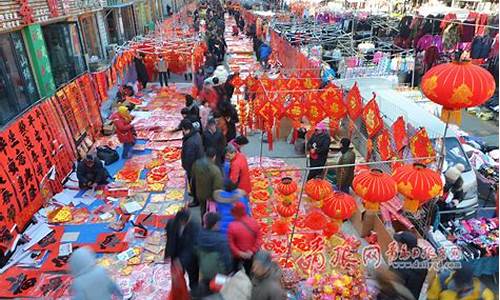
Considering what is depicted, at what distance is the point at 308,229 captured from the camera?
6965 millimetres

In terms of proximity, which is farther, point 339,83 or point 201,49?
point 201,49

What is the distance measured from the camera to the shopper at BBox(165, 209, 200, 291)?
15.3ft

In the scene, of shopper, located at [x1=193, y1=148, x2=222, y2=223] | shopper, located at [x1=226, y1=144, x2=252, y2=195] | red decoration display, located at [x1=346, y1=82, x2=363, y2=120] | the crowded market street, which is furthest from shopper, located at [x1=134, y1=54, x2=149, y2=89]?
shopper, located at [x1=226, y1=144, x2=252, y2=195]

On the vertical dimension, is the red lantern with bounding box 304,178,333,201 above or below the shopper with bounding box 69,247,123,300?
below

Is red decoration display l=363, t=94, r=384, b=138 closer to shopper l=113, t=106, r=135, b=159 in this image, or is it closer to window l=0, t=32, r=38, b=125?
shopper l=113, t=106, r=135, b=159

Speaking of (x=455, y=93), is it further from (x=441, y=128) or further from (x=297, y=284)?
(x=441, y=128)

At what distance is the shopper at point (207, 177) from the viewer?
620 cm

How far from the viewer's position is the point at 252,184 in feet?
28.3

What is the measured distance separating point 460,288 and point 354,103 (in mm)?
6012

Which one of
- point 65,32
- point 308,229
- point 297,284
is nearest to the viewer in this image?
point 297,284

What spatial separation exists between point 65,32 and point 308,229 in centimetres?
1571

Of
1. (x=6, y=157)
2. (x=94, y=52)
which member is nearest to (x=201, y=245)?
(x=6, y=157)

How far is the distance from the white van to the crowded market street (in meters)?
0.04

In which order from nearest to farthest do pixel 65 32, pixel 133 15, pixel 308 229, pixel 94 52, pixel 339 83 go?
pixel 308 229
pixel 339 83
pixel 65 32
pixel 94 52
pixel 133 15
